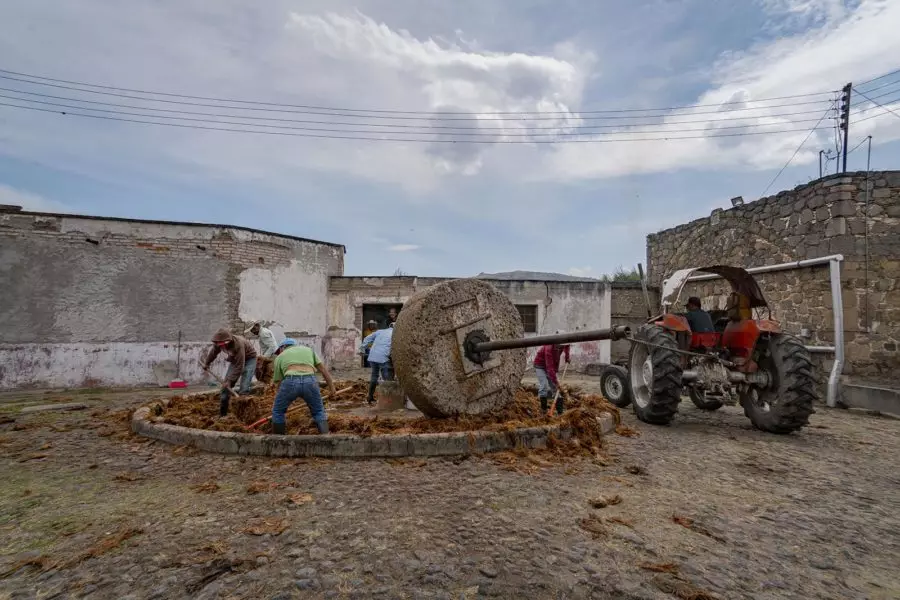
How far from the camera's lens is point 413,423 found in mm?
5645

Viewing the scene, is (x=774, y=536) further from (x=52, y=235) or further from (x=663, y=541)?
(x=52, y=235)

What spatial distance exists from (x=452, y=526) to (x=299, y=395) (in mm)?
2636

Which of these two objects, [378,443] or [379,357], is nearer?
[378,443]

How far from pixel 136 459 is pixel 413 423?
2.96 metres

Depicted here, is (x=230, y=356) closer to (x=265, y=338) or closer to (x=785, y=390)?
(x=265, y=338)

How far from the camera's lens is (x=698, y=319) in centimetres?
709

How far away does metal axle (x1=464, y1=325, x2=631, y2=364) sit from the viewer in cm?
438

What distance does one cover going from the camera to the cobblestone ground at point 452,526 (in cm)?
260

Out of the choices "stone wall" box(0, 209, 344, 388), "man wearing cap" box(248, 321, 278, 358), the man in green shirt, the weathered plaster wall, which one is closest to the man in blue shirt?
"man wearing cap" box(248, 321, 278, 358)

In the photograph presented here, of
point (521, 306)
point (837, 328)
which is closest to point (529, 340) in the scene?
point (837, 328)

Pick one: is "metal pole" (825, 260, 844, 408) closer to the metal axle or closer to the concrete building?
the metal axle

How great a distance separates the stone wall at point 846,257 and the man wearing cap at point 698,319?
179 inches

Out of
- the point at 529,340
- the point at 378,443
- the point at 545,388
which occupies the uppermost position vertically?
the point at 529,340

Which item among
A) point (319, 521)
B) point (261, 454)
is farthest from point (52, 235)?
point (319, 521)
